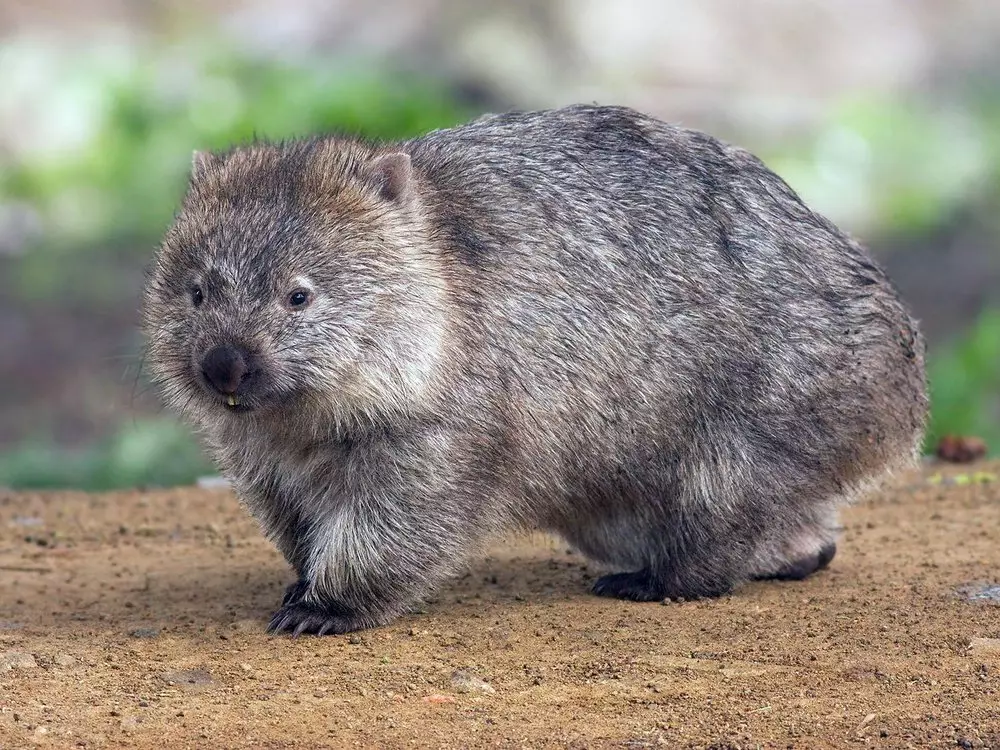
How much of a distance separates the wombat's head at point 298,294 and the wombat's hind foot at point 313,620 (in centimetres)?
67

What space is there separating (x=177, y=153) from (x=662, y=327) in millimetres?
10627

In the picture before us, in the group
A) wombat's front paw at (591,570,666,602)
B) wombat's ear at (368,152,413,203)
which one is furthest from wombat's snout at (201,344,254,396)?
wombat's front paw at (591,570,666,602)

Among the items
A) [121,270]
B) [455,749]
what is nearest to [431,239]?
[455,749]

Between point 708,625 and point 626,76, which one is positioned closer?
point 708,625

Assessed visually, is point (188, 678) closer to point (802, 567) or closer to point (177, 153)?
point (802, 567)

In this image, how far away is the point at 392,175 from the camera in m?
5.78

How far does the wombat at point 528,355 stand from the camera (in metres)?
5.55

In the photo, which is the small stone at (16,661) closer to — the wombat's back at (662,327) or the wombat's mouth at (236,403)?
the wombat's mouth at (236,403)

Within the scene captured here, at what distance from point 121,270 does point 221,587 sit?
8.73 metres

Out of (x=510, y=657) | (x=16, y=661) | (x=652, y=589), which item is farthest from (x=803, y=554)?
(x=16, y=661)

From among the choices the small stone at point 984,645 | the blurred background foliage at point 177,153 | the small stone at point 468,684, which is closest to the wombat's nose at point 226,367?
the small stone at point 468,684

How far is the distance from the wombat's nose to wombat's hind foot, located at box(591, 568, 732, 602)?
182 cm

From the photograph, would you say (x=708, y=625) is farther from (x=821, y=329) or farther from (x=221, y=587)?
(x=221, y=587)

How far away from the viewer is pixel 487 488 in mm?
5863
